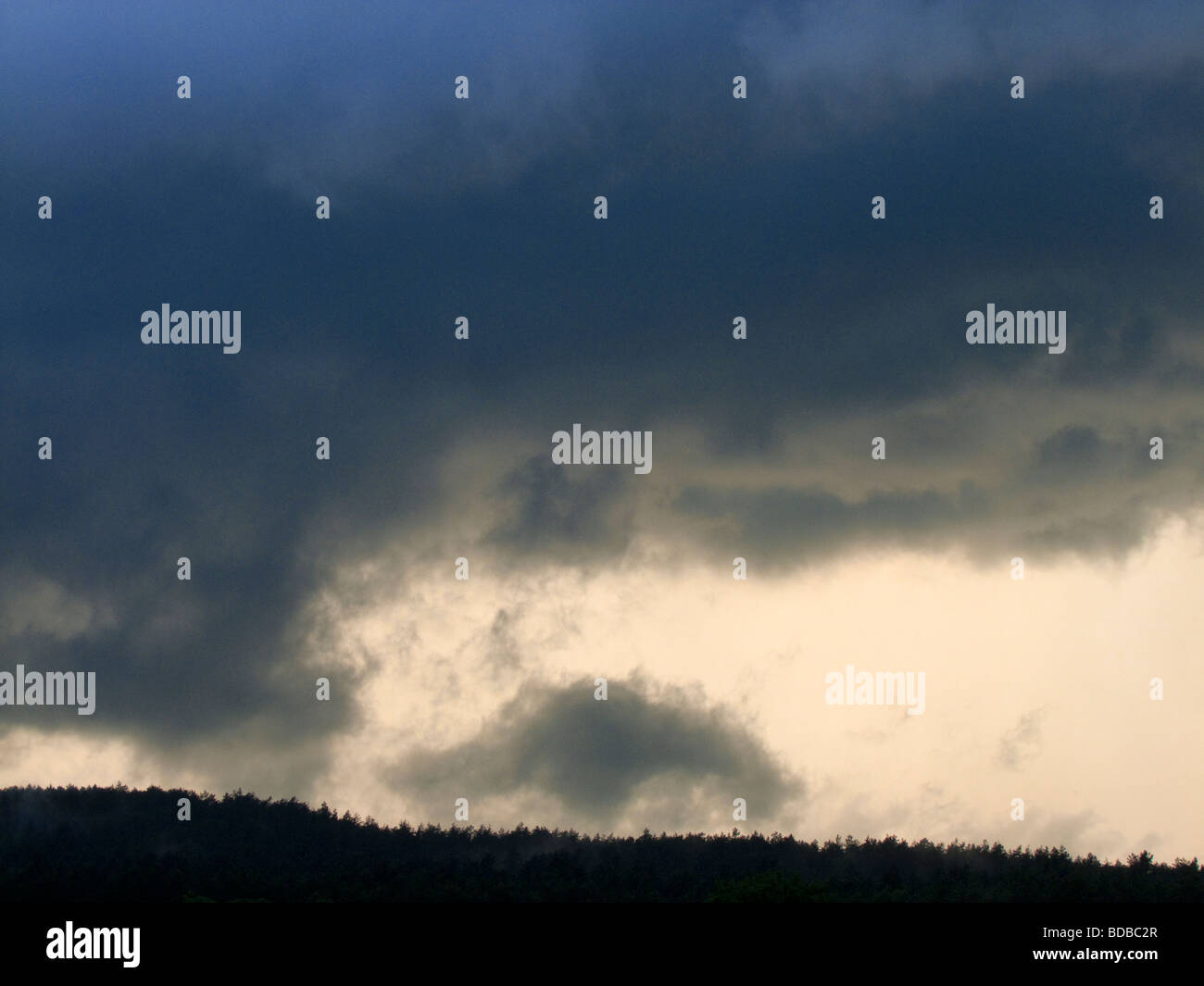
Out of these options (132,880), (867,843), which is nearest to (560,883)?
(867,843)

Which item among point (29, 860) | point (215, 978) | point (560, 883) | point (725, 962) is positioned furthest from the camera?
point (29, 860)

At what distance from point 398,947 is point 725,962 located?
30.9 ft

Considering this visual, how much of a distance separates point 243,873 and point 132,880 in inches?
521

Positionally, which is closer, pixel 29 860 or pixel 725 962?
pixel 725 962

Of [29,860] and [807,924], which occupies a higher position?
[807,924]

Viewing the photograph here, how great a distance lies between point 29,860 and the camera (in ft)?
484

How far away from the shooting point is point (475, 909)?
33.2 m

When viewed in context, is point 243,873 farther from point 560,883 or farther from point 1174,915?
point 1174,915

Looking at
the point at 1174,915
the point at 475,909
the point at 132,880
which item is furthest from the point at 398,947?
the point at 132,880

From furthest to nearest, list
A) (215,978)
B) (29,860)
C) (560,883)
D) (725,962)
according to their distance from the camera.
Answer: (29,860)
(560,883)
(725,962)
(215,978)

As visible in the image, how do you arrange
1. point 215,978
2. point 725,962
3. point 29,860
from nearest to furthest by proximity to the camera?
point 215,978, point 725,962, point 29,860

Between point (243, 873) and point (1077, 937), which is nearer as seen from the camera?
point (1077, 937)

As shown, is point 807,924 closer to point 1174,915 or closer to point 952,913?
point 952,913

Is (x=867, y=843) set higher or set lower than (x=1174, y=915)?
lower
